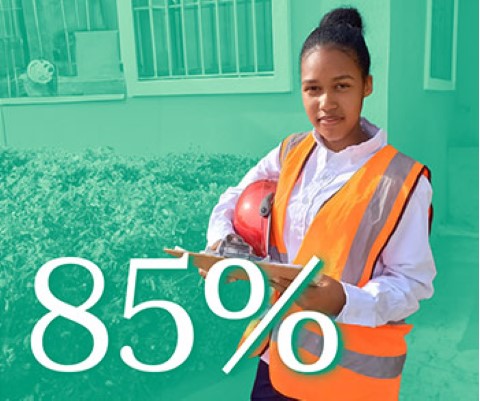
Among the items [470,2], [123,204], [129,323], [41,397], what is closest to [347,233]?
[129,323]

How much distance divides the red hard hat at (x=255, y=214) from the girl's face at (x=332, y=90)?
255 millimetres

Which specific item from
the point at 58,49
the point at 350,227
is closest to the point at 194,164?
the point at 58,49

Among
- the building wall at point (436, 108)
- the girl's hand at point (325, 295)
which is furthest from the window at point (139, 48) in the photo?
the girl's hand at point (325, 295)

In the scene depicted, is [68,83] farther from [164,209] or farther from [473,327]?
[473,327]

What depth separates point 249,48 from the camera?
3.60m

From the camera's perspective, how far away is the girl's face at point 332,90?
123 cm

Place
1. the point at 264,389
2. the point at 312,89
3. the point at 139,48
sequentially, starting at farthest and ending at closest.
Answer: the point at 139,48 → the point at 264,389 → the point at 312,89

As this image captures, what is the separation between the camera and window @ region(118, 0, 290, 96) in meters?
3.50

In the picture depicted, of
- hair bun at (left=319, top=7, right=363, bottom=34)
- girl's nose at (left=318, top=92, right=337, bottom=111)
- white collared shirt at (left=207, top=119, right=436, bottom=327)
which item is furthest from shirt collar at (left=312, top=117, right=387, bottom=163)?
hair bun at (left=319, top=7, right=363, bottom=34)

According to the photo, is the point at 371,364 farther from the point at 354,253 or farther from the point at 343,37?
the point at 343,37

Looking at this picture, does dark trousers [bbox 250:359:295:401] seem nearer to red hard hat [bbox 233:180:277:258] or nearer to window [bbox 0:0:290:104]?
red hard hat [bbox 233:180:277:258]

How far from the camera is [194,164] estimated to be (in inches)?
147

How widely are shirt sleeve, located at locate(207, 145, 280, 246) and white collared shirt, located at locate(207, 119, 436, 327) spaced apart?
6.1 inches

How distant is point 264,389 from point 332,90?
88 cm
